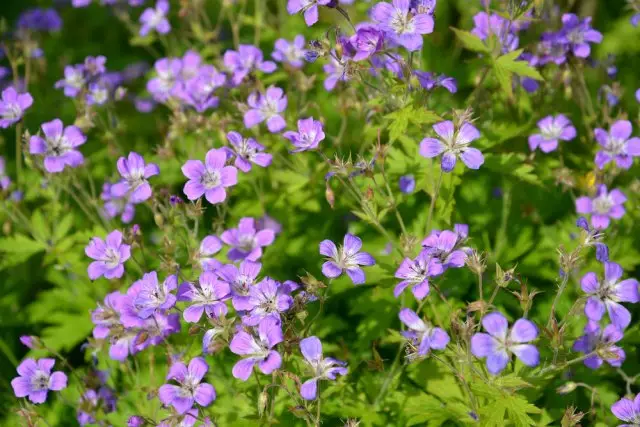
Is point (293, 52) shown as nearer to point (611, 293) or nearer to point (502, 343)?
point (611, 293)

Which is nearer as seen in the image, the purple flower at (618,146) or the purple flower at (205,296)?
the purple flower at (205,296)

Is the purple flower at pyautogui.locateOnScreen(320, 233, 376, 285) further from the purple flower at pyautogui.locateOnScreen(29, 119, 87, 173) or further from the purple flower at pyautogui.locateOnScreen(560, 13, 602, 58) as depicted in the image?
the purple flower at pyautogui.locateOnScreen(560, 13, 602, 58)

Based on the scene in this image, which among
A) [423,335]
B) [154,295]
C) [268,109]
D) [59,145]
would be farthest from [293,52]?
[423,335]

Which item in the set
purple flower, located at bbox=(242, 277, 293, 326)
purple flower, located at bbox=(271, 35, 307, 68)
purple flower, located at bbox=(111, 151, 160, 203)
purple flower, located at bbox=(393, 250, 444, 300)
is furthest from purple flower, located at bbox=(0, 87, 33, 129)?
purple flower, located at bbox=(393, 250, 444, 300)

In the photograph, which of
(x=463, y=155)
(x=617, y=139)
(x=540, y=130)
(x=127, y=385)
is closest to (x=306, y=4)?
(x=463, y=155)

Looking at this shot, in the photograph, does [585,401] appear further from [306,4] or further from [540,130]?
[306,4]

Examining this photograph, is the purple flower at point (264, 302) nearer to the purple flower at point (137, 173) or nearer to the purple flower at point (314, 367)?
the purple flower at point (314, 367)

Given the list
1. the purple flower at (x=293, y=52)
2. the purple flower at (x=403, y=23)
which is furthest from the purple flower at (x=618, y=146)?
the purple flower at (x=293, y=52)
